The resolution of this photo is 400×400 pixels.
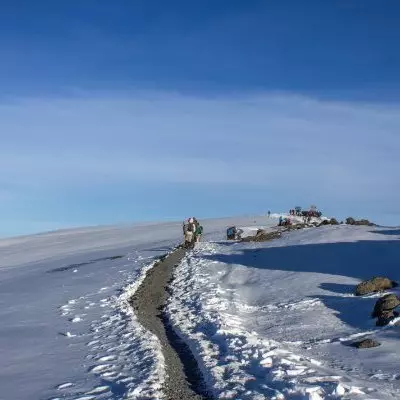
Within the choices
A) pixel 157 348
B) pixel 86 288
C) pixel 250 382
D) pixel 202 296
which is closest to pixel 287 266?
pixel 202 296

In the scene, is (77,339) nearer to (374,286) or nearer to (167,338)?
(167,338)

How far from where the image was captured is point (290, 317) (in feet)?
60.0

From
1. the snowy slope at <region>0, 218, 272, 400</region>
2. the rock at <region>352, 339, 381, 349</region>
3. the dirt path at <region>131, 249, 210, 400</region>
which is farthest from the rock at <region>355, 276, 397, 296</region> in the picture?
the snowy slope at <region>0, 218, 272, 400</region>

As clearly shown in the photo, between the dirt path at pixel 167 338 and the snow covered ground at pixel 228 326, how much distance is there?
271 mm

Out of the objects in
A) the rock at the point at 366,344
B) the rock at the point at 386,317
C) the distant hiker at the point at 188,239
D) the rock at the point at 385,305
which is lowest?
the rock at the point at 366,344

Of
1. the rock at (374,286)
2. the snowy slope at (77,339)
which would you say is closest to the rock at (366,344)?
the snowy slope at (77,339)

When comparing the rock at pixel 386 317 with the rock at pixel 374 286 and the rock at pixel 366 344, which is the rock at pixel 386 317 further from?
the rock at pixel 374 286

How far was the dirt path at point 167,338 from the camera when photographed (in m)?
11.2

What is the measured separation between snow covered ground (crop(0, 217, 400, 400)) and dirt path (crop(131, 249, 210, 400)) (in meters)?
0.27

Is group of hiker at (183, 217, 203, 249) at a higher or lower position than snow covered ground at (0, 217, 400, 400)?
higher

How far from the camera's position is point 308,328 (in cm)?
1664

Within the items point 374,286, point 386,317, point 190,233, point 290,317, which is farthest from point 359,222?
point 386,317

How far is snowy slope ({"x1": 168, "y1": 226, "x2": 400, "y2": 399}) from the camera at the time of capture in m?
11.1

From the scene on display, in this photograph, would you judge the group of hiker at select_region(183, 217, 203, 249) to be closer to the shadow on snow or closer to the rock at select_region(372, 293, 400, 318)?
the shadow on snow
